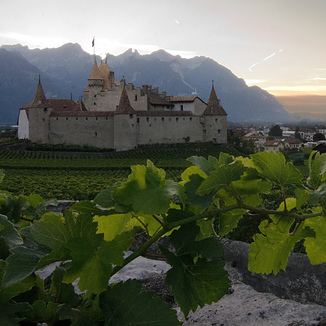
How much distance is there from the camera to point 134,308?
0.63 meters

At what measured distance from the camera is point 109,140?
4500 centimetres

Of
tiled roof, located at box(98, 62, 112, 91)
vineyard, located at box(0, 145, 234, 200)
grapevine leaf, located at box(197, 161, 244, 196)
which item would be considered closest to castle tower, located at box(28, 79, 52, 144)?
vineyard, located at box(0, 145, 234, 200)

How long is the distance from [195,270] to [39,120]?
46419 millimetres

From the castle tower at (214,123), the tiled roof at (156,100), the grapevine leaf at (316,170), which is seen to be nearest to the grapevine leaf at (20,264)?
the grapevine leaf at (316,170)

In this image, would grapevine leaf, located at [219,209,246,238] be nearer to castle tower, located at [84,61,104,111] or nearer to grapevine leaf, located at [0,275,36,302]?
grapevine leaf, located at [0,275,36,302]

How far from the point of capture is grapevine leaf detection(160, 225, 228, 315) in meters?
0.68

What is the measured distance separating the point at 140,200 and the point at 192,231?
4.8 inches

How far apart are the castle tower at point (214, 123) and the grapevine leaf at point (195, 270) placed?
1896 inches

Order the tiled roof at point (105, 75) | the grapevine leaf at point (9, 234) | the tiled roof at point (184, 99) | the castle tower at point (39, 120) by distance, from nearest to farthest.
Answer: the grapevine leaf at point (9, 234), the castle tower at point (39, 120), the tiled roof at point (184, 99), the tiled roof at point (105, 75)

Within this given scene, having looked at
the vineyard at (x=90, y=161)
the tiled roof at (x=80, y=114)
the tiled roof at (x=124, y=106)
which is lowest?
the vineyard at (x=90, y=161)

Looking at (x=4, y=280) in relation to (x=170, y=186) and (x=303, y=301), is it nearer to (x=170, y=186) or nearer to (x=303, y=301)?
(x=170, y=186)

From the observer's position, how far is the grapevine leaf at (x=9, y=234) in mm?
839

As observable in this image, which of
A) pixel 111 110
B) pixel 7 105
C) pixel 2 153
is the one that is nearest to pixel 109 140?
pixel 111 110

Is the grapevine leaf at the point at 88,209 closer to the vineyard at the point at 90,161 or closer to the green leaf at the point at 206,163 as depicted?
the green leaf at the point at 206,163
